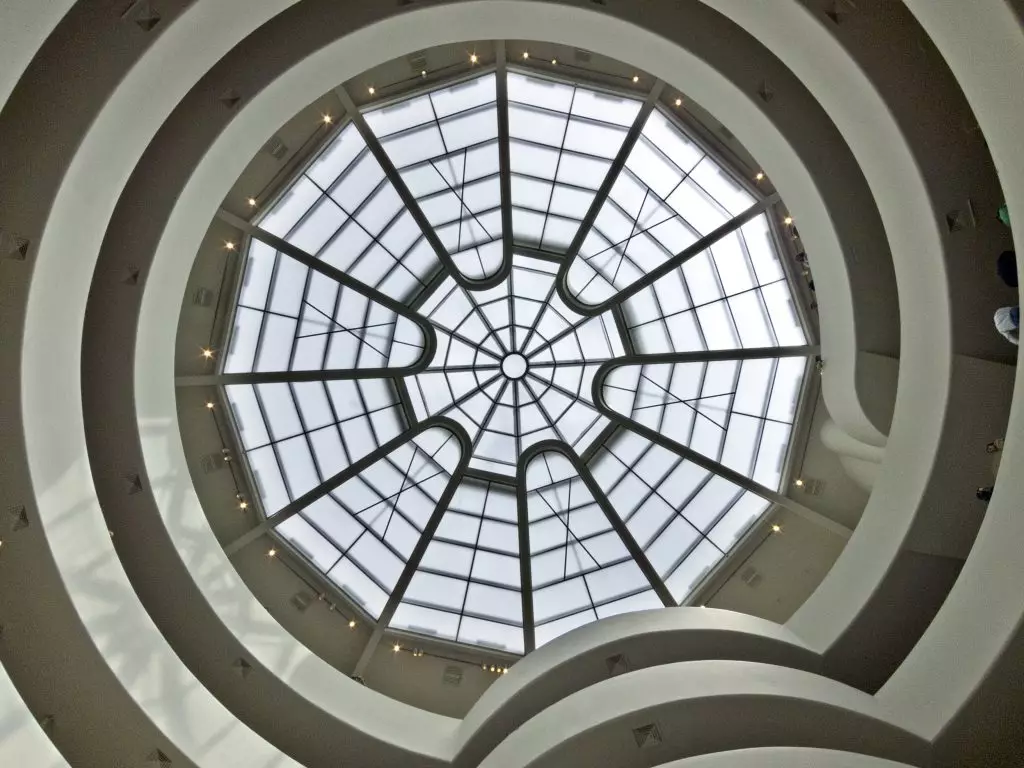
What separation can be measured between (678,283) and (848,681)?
797 cm

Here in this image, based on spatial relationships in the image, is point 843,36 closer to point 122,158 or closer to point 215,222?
point 122,158

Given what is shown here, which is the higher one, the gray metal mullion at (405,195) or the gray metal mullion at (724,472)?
the gray metal mullion at (405,195)

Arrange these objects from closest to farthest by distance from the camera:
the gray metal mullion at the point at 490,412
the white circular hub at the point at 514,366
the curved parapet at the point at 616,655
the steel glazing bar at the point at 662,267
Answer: the curved parapet at the point at 616,655, the steel glazing bar at the point at 662,267, the white circular hub at the point at 514,366, the gray metal mullion at the point at 490,412

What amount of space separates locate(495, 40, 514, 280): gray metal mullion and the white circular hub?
1959mm

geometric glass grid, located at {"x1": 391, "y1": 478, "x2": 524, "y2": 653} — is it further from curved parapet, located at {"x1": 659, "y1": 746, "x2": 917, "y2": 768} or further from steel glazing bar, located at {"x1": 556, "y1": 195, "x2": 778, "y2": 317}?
curved parapet, located at {"x1": 659, "y1": 746, "x2": 917, "y2": 768}

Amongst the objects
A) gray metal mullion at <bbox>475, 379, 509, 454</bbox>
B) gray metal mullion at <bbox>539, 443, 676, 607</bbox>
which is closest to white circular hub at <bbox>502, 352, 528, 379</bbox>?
gray metal mullion at <bbox>475, 379, 509, 454</bbox>

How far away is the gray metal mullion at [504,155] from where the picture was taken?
12.9 metres

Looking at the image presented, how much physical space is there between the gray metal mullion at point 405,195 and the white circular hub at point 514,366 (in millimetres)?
1730

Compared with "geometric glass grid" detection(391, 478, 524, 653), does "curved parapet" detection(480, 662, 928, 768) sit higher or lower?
lower

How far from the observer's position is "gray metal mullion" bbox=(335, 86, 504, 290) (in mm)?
12805

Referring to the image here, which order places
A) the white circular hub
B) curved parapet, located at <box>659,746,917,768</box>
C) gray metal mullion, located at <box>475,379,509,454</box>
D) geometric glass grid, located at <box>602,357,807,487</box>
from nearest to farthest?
curved parapet, located at <box>659,746,917,768</box> < geometric glass grid, located at <box>602,357,807,487</box> < the white circular hub < gray metal mullion, located at <box>475,379,509,454</box>

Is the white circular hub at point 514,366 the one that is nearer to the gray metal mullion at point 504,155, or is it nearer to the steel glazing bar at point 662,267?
the steel glazing bar at point 662,267

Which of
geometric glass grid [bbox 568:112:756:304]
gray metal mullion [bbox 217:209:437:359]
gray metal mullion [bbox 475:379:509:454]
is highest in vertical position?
geometric glass grid [bbox 568:112:756:304]

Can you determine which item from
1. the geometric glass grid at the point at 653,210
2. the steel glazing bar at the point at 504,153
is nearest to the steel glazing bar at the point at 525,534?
the geometric glass grid at the point at 653,210
